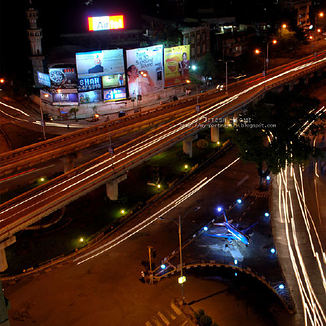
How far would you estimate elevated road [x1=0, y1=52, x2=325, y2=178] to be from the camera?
52.2 meters

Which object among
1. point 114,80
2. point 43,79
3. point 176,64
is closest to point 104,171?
point 114,80

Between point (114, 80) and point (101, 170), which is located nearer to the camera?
point (101, 170)

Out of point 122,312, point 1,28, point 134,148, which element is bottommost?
point 122,312

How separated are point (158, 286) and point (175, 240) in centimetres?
724

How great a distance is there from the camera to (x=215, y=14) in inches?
4756

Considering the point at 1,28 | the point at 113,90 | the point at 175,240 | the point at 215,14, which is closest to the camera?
the point at 175,240

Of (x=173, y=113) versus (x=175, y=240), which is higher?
(x=173, y=113)

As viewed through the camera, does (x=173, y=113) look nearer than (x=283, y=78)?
Yes

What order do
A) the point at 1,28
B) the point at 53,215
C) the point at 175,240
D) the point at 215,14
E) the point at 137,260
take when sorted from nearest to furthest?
the point at 137,260 < the point at 175,240 < the point at 53,215 < the point at 1,28 < the point at 215,14

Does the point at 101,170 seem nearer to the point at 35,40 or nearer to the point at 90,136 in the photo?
the point at 90,136

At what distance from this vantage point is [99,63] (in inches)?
3164

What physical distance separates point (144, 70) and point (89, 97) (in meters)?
12.9

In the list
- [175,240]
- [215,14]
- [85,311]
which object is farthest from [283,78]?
[85,311]

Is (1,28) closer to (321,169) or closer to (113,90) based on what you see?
(113,90)
